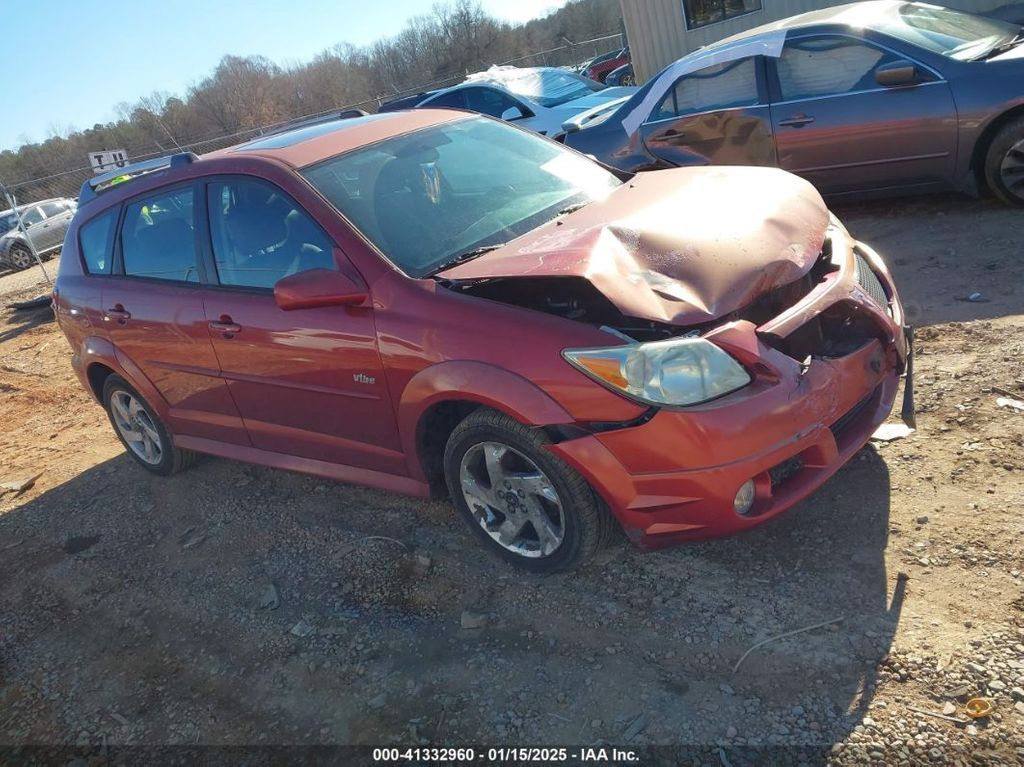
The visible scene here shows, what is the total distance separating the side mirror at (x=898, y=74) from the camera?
19.4 feet

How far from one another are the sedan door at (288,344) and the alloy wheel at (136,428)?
52.6 inches

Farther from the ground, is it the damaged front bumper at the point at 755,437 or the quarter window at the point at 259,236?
the quarter window at the point at 259,236

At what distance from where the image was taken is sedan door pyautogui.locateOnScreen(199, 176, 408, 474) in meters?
3.47

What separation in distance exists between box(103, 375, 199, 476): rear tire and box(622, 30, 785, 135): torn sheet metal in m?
4.60

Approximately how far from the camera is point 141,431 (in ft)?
17.3

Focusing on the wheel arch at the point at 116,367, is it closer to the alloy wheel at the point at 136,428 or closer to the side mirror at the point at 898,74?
the alloy wheel at the point at 136,428

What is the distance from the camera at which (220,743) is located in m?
2.90

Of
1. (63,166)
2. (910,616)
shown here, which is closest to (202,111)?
(63,166)

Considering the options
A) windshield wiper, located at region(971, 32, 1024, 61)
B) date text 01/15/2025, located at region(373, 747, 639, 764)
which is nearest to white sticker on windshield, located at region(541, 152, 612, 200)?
date text 01/15/2025, located at region(373, 747, 639, 764)

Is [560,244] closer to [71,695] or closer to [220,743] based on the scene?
[220,743]

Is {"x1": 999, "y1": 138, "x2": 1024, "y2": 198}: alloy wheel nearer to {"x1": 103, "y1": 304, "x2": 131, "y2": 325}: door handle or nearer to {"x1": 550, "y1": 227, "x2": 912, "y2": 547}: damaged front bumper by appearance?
{"x1": 550, "y1": 227, "x2": 912, "y2": 547}: damaged front bumper

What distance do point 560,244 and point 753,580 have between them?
145 cm

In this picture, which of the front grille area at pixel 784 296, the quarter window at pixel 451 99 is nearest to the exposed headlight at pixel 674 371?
the front grille area at pixel 784 296

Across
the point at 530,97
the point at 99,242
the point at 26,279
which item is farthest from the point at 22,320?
the point at 99,242
